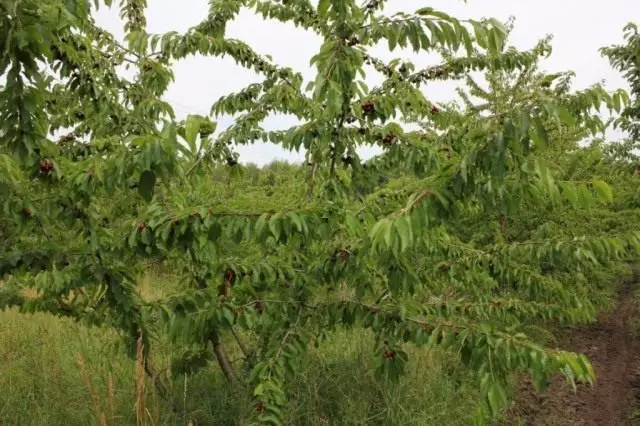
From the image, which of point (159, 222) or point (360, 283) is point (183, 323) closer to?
point (159, 222)

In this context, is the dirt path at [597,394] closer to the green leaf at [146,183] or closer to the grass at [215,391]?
the grass at [215,391]

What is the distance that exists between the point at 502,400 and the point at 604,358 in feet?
22.5

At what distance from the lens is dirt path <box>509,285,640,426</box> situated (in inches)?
216

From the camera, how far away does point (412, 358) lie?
539 cm

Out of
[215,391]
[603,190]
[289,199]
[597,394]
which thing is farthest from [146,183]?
[597,394]

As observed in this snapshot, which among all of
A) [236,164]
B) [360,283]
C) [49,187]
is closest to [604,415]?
[360,283]

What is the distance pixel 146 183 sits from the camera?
74.1 inches

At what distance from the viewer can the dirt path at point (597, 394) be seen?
18.0 feet

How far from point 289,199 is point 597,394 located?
17.9 feet

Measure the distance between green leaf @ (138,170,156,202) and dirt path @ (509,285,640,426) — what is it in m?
4.65

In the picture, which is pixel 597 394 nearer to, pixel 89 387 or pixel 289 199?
pixel 289 199

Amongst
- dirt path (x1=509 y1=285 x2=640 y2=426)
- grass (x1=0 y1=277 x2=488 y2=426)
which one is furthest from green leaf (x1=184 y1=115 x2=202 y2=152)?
dirt path (x1=509 y1=285 x2=640 y2=426)

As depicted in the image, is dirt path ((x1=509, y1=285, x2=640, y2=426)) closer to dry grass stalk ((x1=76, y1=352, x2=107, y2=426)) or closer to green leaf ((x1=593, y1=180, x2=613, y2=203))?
green leaf ((x1=593, y1=180, x2=613, y2=203))

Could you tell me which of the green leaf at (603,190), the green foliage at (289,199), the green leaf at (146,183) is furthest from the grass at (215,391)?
the green leaf at (603,190)
